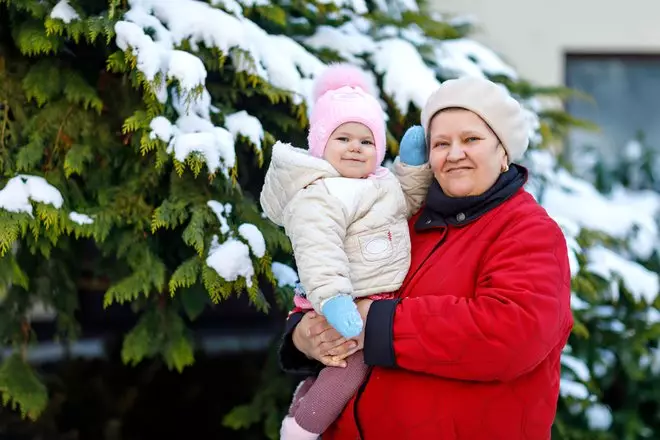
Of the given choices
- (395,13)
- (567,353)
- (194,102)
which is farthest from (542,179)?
(194,102)

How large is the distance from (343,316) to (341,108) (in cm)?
63

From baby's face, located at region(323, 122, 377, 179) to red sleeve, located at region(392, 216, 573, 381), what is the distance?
44 centimetres

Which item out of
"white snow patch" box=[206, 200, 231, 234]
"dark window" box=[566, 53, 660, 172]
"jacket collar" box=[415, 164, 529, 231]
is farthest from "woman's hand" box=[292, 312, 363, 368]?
"dark window" box=[566, 53, 660, 172]

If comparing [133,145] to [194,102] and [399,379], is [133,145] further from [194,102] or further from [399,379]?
[399,379]

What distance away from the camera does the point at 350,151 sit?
214cm

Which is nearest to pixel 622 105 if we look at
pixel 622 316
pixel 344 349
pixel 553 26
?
pixel 553 26

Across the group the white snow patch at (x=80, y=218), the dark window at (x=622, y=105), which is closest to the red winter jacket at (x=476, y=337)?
the white snow patch at (x=80, y=218)

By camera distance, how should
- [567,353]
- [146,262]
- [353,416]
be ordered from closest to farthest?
[353,416] < [146,262] < [567,353]

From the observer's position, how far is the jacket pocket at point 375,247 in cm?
205

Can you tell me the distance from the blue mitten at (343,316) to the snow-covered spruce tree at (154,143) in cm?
75

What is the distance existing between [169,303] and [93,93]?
91 centimetres

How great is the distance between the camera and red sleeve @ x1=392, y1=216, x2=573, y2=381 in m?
1.79

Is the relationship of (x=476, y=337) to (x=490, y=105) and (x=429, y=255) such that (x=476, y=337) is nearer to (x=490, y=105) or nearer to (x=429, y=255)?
(x=429, y=255)

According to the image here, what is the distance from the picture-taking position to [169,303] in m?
3.06
